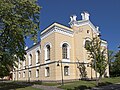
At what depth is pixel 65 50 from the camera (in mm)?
39188

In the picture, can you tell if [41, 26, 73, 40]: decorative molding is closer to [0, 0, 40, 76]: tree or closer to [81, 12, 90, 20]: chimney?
[81, 12, 90, 20]: chimney

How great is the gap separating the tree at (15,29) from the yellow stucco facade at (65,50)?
11.2 metres

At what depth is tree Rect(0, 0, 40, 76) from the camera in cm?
2289

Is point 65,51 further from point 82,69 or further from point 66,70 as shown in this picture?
point 82,69

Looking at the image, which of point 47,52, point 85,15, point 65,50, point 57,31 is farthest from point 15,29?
point 85,15

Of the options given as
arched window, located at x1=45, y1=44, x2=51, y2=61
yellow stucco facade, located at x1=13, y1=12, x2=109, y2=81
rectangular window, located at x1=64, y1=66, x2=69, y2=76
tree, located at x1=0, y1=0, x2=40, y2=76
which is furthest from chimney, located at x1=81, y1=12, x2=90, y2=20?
tree, located at x1=0, y1=0, x2=40, y2=76

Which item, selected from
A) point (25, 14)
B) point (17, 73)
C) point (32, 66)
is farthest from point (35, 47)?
point (25, 14)

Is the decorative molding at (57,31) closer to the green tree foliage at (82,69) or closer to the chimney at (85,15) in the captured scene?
the chimney at (85,15)

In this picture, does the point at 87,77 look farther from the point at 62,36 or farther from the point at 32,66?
the point at 32,66

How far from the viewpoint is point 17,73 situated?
61688mm

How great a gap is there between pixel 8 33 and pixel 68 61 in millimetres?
16874

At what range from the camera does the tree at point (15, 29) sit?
22.9m

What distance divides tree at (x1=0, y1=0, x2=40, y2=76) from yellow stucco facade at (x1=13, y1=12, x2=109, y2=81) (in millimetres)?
11160

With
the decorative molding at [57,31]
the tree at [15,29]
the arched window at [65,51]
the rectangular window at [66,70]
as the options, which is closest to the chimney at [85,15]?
the decorative molding at [57,31]
